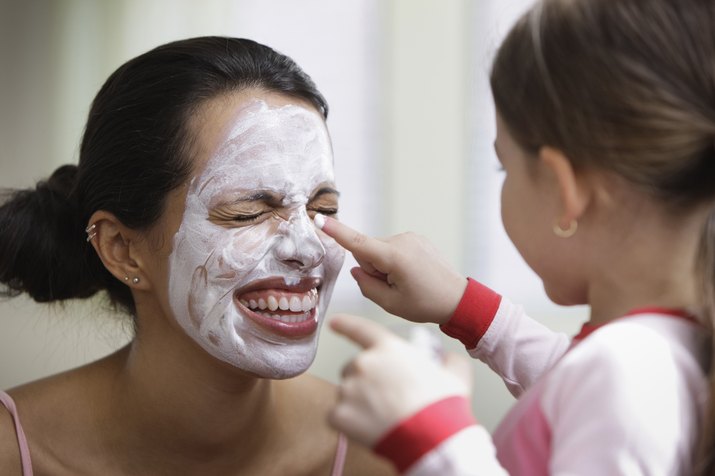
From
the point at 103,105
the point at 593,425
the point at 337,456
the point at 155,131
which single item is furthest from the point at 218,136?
the point at 593,425

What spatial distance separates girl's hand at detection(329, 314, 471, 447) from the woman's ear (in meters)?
0.57

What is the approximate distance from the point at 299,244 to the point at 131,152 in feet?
0.86

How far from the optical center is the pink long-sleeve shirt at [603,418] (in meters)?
0.64

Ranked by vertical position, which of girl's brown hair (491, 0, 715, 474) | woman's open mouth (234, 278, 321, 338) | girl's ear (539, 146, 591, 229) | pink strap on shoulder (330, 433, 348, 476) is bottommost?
pink strap on shoulder (330, 433, 348, 476)

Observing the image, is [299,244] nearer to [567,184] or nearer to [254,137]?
[254,137]

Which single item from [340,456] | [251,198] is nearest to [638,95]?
[251,198]

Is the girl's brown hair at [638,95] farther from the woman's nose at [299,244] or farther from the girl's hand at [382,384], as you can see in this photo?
the woman's nose at [299,244]

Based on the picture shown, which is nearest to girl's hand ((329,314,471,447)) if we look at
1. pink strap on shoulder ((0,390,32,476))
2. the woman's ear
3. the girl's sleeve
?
the girl's sleeve

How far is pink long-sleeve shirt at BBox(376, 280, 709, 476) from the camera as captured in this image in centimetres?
64

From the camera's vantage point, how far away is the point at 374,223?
2.41m

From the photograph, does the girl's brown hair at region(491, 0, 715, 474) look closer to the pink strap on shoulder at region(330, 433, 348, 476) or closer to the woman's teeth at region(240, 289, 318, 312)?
the woman's teeth at region(240, 289, 318, 312)

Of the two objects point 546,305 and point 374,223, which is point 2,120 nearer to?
point 374,223

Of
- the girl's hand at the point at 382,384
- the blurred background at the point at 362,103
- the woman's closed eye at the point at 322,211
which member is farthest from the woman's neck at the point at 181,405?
the blurred background at the point at 362,103

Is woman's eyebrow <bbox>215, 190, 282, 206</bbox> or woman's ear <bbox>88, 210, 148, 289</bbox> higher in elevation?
woman's eyebrow <bbox>215, 190, 282, 206</bbox>
